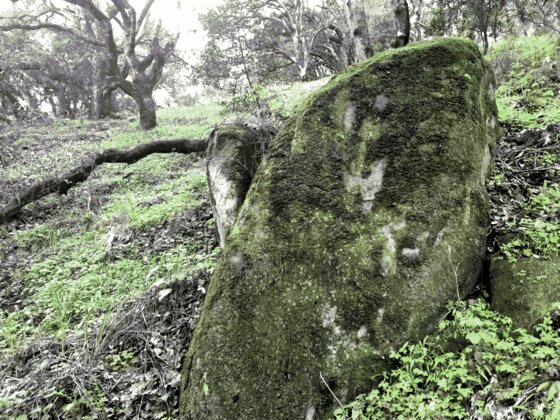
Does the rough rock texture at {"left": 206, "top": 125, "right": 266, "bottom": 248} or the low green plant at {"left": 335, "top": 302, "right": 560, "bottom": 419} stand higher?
the rough rock texture at {"left": 206, "top": 125, "right": 266, "bottom": 248}

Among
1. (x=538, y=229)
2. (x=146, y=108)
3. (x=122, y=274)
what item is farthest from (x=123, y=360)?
(x=146, y=108)

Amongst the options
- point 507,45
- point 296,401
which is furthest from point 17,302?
point 507,45

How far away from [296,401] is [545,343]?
5.73 feet

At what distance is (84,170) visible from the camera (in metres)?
8.31

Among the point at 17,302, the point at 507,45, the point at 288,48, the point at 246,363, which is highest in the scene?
the point at 288,48

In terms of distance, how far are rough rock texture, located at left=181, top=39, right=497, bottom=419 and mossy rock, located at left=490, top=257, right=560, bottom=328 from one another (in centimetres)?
24

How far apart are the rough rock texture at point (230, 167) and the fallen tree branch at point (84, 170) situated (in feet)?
11.7

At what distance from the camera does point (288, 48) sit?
1820 centimetres

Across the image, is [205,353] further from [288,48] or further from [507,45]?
[288,48]

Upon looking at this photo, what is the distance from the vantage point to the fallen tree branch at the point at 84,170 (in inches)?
303

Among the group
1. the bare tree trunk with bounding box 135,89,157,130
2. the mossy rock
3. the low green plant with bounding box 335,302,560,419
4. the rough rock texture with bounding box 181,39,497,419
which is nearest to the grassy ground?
the rough rock texture with bounding box 181,39,497,419

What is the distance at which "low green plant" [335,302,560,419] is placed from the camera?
2.27 metres

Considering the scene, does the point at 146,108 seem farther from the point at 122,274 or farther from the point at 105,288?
the point at 105,288

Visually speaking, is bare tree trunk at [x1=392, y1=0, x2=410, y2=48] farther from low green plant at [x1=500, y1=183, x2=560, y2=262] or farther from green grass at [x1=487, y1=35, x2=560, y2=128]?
low green plant at [x1=500, y1=183, x2=560, y2=262]
